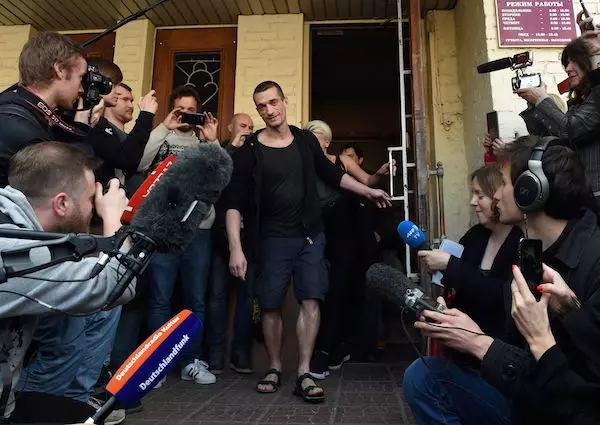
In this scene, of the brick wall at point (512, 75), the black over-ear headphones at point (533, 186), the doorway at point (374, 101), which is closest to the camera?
the black over-ear headphones at point (533, 186)

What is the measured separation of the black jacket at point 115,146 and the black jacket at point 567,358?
84.9 inches

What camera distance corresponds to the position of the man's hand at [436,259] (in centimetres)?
212

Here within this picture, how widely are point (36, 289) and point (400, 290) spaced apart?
115 cm

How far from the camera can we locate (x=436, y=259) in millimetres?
2131

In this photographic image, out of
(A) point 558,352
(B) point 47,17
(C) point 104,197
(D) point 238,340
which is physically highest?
(B) point 47,17

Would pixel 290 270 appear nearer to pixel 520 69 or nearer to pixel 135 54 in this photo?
pixel 520 69

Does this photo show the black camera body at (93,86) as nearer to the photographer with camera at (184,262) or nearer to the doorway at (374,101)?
the photographer with camera at (184,262)

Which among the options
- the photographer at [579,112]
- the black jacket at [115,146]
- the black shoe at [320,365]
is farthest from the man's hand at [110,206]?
the black shoe at [320,365]

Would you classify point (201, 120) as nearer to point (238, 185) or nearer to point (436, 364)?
point (238, 185)

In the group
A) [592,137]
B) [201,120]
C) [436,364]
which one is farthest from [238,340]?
[592,137]

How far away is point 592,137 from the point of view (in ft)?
8.12

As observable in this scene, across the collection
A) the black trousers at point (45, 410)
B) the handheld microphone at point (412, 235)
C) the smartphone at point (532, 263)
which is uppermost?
the handheld microphone at point (412, 235)

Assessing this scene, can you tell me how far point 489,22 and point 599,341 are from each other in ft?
11.3

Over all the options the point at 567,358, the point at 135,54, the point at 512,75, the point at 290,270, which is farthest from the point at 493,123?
the point at 135,54
